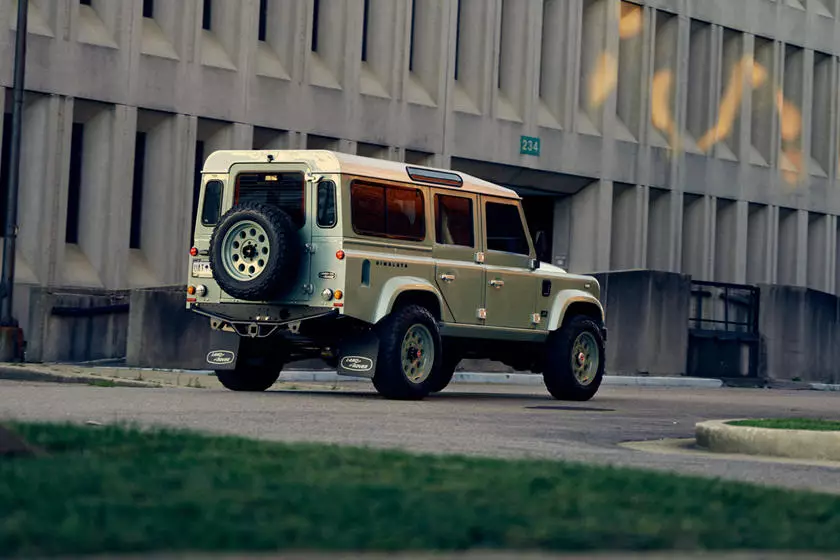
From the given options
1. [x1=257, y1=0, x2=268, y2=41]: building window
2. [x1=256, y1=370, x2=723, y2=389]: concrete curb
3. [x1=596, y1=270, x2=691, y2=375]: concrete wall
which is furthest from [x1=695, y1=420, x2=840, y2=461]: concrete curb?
[x1=257, y1=0, x2=268, y2=41]: building window

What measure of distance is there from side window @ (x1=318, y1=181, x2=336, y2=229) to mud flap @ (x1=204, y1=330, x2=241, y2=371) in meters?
1.78

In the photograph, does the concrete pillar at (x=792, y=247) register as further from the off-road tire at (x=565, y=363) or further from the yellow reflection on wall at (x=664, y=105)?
the off-road tire at (x=565, y=363)

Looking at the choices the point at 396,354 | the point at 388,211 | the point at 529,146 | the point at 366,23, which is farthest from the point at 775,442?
the point at 529,146

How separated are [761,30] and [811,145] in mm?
4254

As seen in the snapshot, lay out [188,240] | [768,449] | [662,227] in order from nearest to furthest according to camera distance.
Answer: [768,449] → [188,240] → [662,227]

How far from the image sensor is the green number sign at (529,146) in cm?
3797

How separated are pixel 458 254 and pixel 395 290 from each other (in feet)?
4.56

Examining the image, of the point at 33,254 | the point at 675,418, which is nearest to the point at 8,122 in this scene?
the point at 33,254

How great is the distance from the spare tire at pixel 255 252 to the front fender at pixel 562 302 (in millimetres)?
4009

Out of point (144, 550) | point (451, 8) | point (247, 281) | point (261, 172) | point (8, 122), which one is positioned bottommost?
point (144, 550)

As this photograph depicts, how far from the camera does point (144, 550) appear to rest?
545 cm

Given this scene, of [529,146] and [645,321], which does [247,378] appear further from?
[529,146]

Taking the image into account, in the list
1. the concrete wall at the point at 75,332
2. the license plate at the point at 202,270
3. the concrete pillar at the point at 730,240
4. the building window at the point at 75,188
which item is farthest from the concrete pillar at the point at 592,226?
the license plate at the point at 202,270

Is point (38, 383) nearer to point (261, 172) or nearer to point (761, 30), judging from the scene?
point (261, 172)
